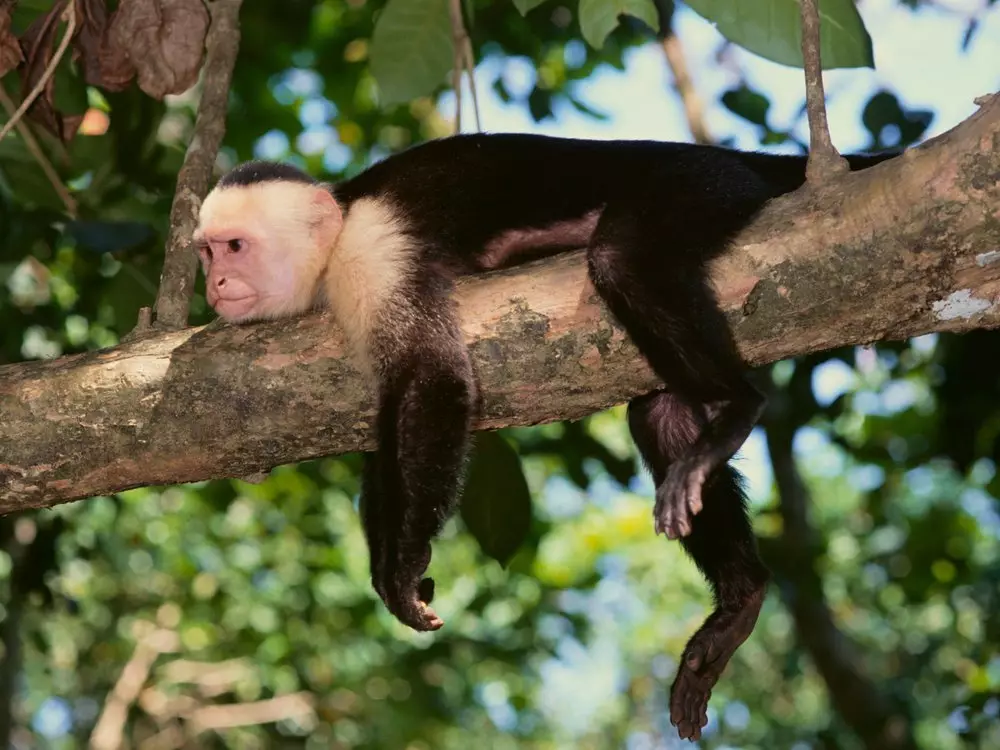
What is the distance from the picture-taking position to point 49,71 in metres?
2.05

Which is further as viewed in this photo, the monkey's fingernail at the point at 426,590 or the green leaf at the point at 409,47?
the green leaf at the point at 409,47

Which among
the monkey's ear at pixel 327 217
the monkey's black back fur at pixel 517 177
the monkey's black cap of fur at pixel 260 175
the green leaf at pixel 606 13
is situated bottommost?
the monkey's ear at pixel 327 217

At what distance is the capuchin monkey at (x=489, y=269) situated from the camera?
1.84m

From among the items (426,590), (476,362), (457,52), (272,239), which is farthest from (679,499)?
(457,52)

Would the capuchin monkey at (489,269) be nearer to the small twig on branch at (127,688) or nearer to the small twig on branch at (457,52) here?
the small twig on branch at (457,52)

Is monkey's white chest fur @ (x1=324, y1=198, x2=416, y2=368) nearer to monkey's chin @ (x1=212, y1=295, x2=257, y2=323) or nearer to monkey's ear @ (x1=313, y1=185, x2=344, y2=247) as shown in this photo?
monkey's ear @ (x1=313, y1=185, x2=344, y2=247)

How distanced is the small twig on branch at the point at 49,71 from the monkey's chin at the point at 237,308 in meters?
0.50

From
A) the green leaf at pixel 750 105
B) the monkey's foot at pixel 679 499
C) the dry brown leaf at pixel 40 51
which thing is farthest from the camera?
the green leaf at pixel 750 105

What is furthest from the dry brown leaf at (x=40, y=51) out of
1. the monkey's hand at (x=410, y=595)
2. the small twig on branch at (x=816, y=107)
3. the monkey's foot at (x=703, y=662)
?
the monkey's foot at (x=703, y=662)

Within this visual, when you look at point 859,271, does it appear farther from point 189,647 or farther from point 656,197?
point 189,647

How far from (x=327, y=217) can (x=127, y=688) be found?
466 cm

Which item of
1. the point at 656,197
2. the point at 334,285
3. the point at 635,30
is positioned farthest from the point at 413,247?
the point at 635,30

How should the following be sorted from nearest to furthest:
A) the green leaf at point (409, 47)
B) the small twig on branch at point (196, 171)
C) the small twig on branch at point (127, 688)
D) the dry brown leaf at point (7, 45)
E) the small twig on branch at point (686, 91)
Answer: the small twig on branch at point (196, 171) → the dry brown leaf at point (7, 45) → the green leaf at point (409, 47) → the small twig on branch at point (686, 91) → the small twig on branch at point (127, 688)

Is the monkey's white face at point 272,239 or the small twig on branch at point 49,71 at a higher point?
the small twig on branch at point 49,71
